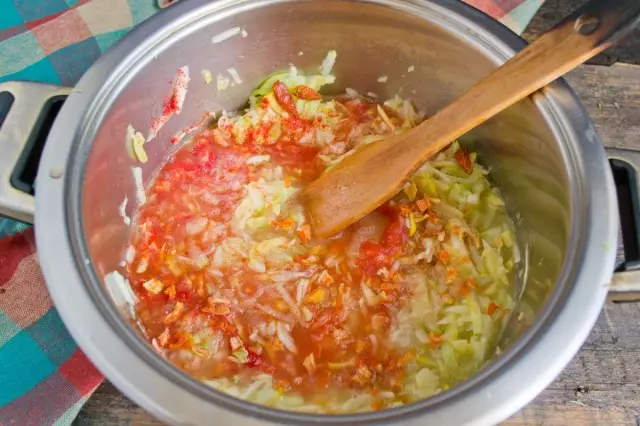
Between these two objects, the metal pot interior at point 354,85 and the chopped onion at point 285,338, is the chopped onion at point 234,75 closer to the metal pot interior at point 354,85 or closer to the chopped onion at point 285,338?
the metal pot interior at point 354,85

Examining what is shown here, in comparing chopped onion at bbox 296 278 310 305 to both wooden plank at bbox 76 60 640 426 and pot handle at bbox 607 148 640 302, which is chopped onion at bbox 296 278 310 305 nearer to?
wooden plank at bbox 76 60 640 426

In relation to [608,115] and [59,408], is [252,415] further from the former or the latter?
[608,115]

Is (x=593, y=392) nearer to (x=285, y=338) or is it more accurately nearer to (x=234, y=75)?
(x=285, y=338)

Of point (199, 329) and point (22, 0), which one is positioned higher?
point (22, 0)

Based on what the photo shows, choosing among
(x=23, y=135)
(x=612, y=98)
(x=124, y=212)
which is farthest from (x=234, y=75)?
(x=612, y=98)

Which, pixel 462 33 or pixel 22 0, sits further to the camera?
pixel 22 0

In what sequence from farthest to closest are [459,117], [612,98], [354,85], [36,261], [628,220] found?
[612,98]
[354,85]
[36,261]
[459,117]
[628,220]

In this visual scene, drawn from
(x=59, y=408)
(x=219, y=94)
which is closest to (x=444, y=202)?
(x=219, y=94)
